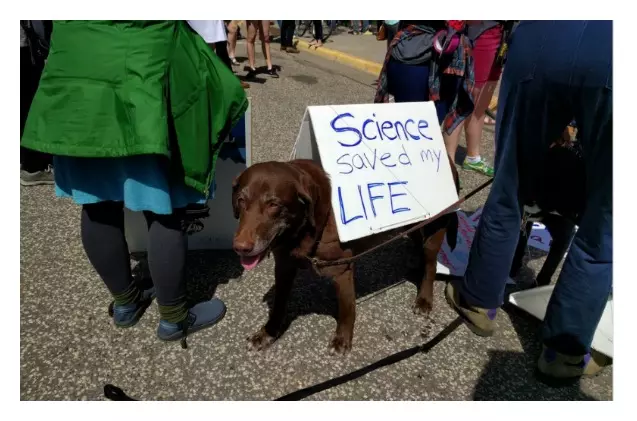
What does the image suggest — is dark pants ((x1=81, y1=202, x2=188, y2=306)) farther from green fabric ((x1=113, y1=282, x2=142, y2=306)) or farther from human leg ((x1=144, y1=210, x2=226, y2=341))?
green fabric ((x1=113, y1=282, x2=142, y2=306))

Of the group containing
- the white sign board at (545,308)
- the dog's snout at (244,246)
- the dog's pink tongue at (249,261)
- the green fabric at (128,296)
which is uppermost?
the dog's snout at (244,246)

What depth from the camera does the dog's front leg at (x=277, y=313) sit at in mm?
2395

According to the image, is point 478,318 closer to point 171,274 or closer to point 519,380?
point 519,380

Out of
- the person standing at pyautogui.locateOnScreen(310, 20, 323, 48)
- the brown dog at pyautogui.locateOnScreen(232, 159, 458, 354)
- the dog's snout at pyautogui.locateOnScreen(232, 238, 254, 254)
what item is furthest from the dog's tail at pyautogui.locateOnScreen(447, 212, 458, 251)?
the person standing at pyautogui.locateOnScreen(310, 20, 323, 48)

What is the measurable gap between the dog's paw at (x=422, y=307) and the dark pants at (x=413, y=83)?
67.8 inches

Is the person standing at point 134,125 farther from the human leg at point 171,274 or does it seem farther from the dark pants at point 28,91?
the dark pants at point 28,91

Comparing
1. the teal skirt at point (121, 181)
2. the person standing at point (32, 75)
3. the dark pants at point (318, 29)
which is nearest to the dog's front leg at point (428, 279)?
the teal skirt at point (121, 181)

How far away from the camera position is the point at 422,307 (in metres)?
2.72

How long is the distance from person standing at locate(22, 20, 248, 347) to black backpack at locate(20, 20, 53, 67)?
2.20m

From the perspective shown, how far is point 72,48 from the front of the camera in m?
1.65

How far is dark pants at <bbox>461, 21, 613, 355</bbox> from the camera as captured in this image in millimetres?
1672

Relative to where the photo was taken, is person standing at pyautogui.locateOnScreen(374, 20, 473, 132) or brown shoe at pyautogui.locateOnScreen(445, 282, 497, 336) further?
person standing at pyautogui.locateOnScreen(374, 20, 473, 132)

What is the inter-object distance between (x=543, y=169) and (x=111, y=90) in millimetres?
1962

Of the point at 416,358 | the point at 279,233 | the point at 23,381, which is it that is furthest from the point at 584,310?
the point at 23,381
